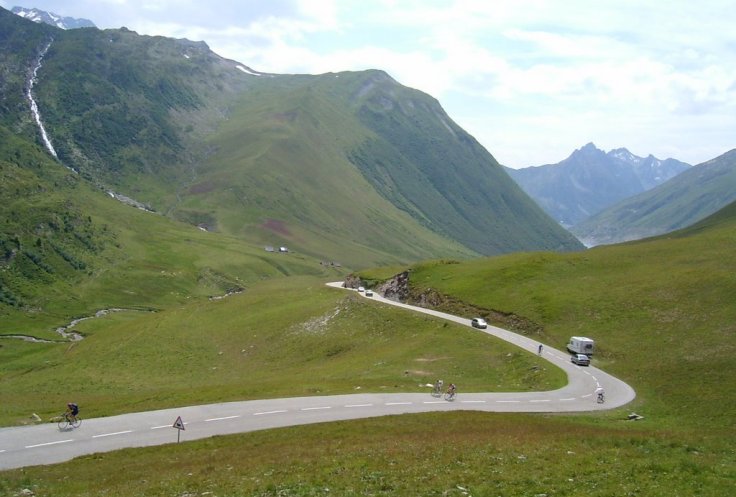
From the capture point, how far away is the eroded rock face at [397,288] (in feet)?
357

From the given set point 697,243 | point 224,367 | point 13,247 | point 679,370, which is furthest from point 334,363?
point 13,247

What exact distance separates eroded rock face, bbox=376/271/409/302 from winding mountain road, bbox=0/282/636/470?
5393 centimetres

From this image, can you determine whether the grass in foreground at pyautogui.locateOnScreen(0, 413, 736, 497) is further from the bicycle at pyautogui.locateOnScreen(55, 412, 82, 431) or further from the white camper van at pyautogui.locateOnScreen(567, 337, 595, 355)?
the white camper van at pyautogui.locateOnScreen(567, 337, 595, 355)

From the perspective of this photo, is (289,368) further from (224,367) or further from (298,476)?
(298,476)

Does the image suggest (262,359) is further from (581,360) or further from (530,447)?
(530,447)

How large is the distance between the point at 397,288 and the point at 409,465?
84511 mm

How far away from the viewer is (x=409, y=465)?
2705cm

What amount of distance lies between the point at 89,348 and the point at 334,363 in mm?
50728

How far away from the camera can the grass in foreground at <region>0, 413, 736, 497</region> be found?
936 inches

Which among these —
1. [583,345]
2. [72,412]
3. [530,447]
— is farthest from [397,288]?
[530,447]

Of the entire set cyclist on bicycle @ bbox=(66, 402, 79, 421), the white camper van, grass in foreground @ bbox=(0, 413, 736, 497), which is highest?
the white camper van

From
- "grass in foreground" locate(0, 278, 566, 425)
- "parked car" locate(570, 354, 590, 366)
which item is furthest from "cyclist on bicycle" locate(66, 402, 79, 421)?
"parked car" locate(570, 354, 590, 366)

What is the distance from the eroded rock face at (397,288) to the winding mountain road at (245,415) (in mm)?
53927

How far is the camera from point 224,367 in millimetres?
81500
